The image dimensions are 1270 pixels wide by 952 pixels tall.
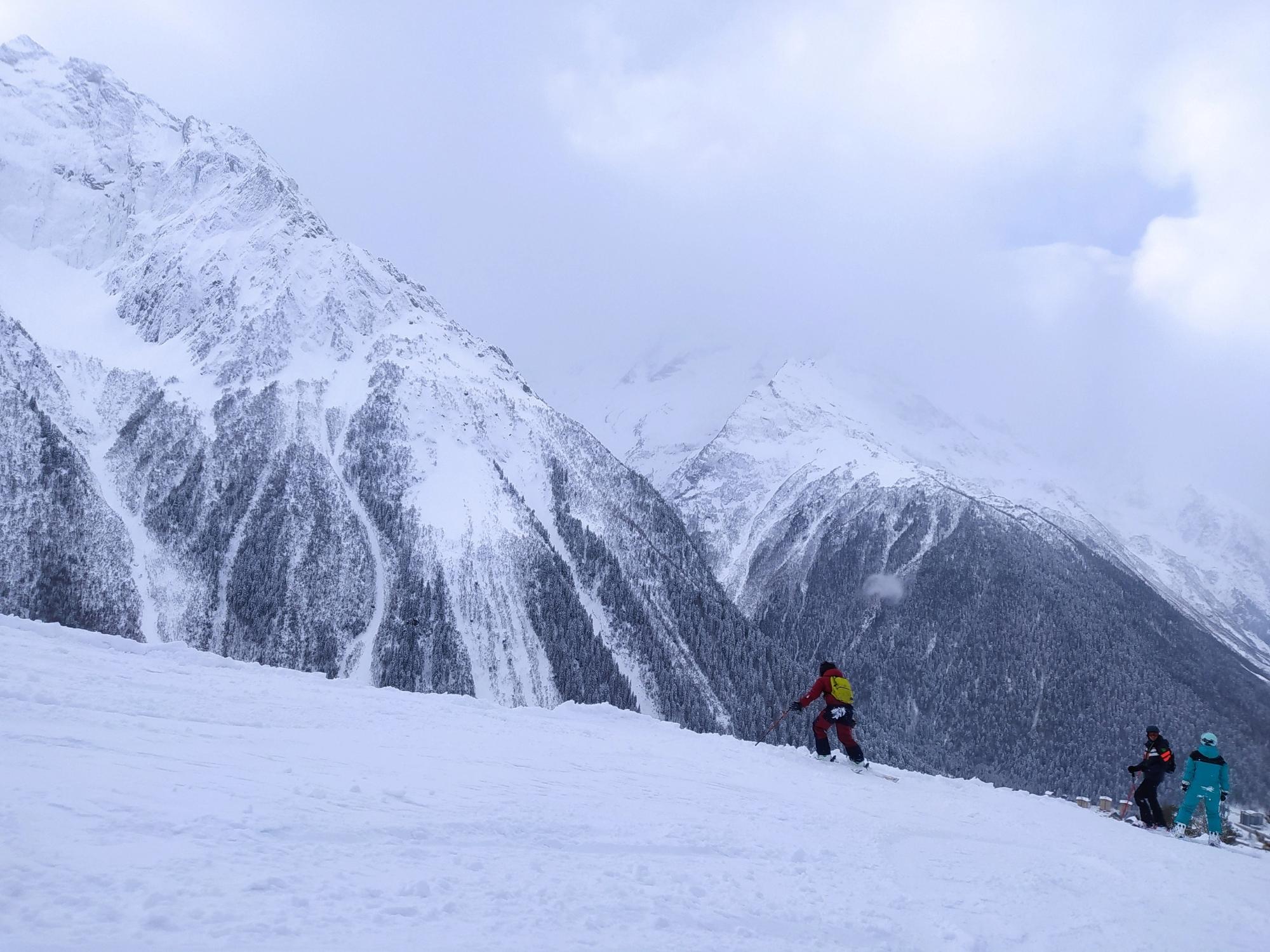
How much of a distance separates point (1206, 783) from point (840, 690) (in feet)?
27.9

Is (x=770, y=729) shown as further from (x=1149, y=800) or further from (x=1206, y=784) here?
(x=1206, y=784)

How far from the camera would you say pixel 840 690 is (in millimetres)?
19125

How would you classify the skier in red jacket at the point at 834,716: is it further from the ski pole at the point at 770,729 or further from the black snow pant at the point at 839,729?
the ski pole at the point at 770,729

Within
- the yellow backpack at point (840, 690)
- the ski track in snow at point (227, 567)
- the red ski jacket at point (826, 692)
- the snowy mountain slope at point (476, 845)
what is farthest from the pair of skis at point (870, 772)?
the ski track in snow at point (227, 567)

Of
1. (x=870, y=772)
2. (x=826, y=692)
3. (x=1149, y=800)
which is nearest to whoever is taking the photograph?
(x=870, y=772)

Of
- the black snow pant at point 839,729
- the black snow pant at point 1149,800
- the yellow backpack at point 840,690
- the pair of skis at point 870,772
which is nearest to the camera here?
the pair of skis at point 870,772

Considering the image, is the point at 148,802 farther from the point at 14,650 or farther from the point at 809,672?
the point at 809,672

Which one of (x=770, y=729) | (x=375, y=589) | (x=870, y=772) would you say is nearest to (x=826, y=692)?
(x=870, y=772)

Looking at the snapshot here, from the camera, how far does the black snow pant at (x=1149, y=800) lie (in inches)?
741

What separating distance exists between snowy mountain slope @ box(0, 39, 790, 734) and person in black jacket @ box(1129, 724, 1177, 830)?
106600 millimetres

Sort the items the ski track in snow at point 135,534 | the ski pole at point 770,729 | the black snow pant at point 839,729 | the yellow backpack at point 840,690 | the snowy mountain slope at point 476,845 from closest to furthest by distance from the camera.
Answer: the snowy mountain slope at point 476,845 → the black snow pant at point 839,729 → the yellow backpack at point 840,690 → the ski pole at point 770,729 → the ski track in snow at point 135,534

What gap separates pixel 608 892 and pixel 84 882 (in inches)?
186

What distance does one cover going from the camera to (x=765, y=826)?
457 inches

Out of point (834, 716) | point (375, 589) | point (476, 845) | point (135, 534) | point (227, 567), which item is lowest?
point (476, 845)
